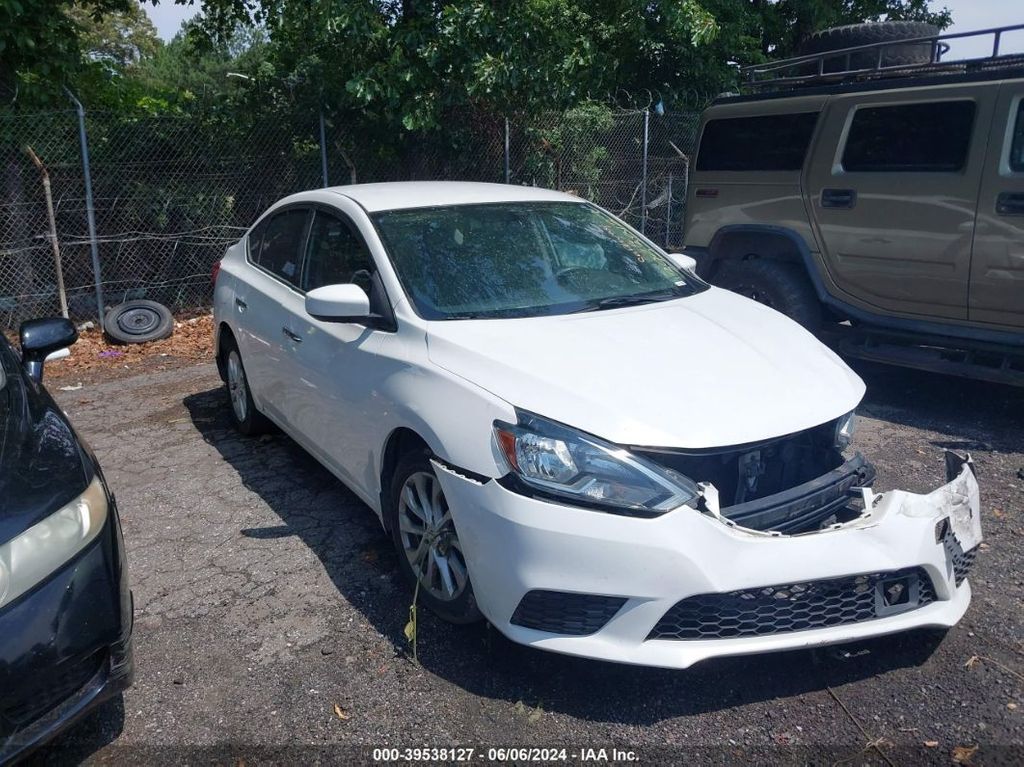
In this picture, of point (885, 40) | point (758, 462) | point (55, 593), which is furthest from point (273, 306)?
point (885, 40)

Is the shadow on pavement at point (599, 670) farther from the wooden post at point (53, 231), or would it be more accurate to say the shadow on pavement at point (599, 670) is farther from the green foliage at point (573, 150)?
the green foliage at point (573, 150)

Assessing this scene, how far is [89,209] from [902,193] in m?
6.96

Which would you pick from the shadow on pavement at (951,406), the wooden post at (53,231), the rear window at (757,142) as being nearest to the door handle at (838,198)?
the rear window at (757,142)

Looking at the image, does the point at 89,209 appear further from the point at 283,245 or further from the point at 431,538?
the point at 431,538

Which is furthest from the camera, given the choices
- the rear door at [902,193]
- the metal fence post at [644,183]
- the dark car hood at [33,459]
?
the metal fence post at [644,183]

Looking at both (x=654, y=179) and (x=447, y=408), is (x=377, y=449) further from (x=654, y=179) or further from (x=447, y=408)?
(x=654, y=179)

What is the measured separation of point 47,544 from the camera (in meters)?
2.58

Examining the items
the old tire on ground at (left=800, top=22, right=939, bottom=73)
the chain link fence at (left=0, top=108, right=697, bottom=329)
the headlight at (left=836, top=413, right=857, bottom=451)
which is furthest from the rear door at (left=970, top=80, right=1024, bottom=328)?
the chain link fence at (left=0, top=108, right=697, bottom=329)

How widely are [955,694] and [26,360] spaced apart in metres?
3.89

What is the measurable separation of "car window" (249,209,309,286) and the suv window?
3.79 meters

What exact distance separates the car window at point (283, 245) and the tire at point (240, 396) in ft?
2.12

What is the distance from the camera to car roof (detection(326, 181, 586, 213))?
4.46 m

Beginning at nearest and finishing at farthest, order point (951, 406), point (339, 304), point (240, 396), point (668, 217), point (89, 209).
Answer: point (339, 304) → point (240, 396) → point (951, 406) → point (89, 209) → point (668, 217)

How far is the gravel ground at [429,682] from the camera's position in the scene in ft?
9.45
